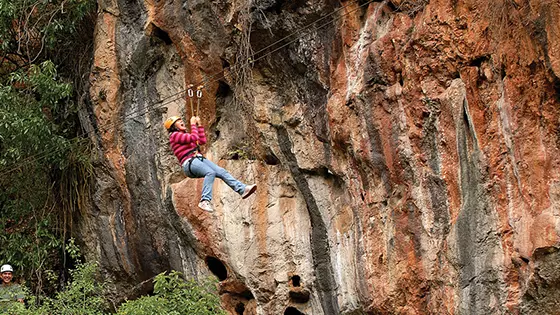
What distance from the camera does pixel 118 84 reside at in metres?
15.0

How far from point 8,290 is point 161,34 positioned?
12.6 ft

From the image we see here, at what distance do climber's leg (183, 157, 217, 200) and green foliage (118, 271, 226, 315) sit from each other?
4.59ft

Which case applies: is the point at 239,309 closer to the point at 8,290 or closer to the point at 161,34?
the point at 8,290

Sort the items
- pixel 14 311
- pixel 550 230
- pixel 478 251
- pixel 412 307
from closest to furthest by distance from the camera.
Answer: pixel 550 230
pixel 478 251
pixel 412 307
pixel 14 311

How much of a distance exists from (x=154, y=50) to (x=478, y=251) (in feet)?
18.7

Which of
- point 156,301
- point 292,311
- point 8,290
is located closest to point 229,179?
point 156,301

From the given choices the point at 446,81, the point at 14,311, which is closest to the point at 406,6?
the point at 446,81

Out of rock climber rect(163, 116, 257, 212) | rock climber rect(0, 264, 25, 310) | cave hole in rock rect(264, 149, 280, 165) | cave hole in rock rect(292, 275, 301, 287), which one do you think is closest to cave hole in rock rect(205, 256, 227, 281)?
cave hole in rock rect(292, 275, 301, 287)

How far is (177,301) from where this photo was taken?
13.1 m

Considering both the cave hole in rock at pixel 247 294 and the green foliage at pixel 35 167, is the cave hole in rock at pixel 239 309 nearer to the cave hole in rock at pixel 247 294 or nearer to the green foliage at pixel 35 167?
the cave hole in rock at pixel 247 294

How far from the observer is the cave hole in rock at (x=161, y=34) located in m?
14.4

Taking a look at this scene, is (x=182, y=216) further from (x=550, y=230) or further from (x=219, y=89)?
(x=550, y=230)

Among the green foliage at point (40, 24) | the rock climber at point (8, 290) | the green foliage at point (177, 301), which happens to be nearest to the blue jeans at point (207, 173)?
the green foliage at point (177, 301)

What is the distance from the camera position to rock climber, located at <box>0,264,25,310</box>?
13719mm
